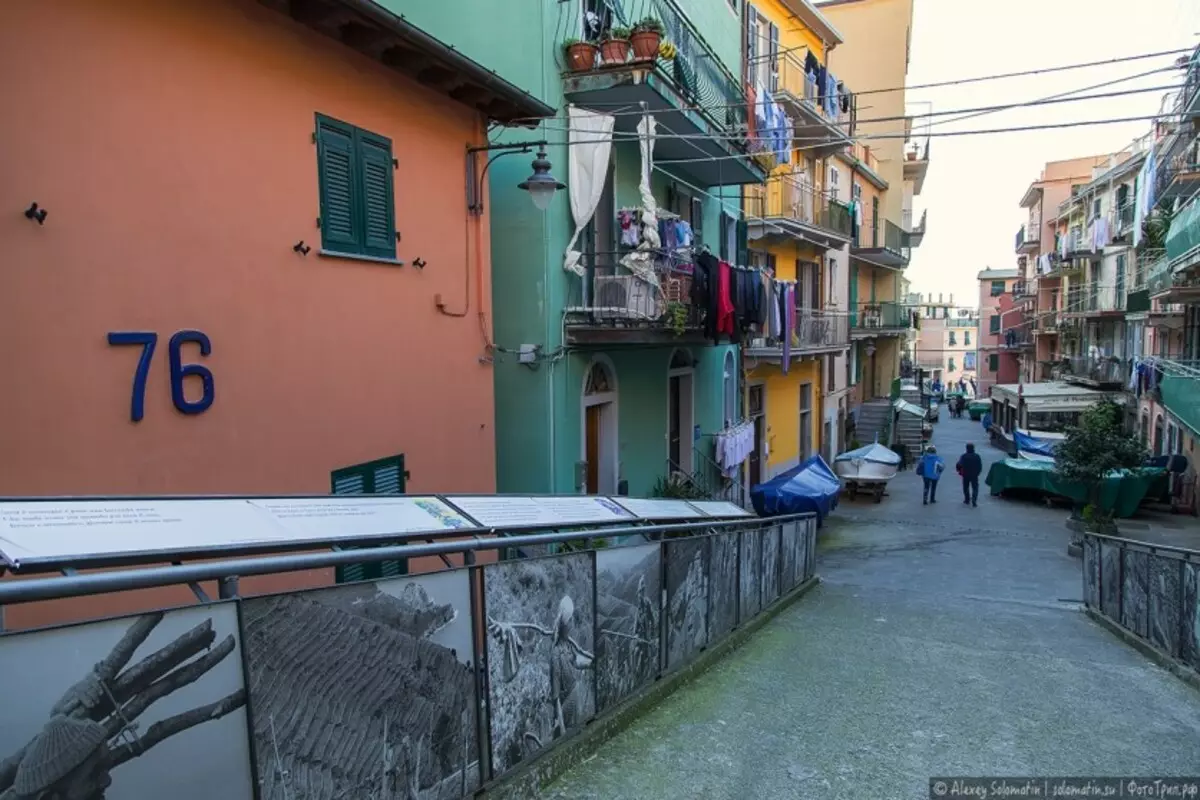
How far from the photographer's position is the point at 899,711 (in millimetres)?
6480

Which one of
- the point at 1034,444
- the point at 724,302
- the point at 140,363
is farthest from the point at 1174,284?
the point at 140,363

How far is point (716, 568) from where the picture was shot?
7.81 metres

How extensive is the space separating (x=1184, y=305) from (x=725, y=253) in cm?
1744

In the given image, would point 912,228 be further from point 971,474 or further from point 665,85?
point 665,85

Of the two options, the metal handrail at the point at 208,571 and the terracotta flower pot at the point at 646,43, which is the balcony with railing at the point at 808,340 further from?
the metal handrail at the point at 208,571

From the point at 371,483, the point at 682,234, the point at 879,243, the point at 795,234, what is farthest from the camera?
the point at 879,243

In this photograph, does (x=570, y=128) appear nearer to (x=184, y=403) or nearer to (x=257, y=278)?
(x=257, y=278)

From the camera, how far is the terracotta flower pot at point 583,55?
429 inches

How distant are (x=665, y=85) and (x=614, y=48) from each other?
1001 mm

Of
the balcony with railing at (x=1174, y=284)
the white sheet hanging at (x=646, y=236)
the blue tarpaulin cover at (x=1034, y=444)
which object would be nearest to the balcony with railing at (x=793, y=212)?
the balcony with railing at (x=1174, y=284)

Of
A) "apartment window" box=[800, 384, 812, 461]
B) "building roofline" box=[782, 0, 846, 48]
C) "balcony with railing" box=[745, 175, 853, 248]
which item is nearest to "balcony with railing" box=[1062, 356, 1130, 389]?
"apartment window" box=[800, 384, 812, 461]

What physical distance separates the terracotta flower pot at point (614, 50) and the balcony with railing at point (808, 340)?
9562 millimetres

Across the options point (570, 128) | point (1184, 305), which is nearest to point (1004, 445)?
point (1184, 305)

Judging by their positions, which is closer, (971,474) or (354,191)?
(354,191)
